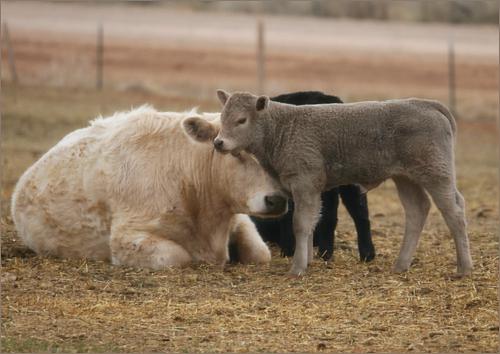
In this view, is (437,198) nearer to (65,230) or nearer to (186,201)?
(186,201)

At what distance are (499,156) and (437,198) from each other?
1075 centimetres

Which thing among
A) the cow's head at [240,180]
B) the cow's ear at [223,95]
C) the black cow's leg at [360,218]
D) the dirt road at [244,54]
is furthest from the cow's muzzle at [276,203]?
the dirt road at [244,54]

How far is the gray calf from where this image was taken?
29.1 ft

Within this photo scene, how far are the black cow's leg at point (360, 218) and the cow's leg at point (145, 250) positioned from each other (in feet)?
5.59

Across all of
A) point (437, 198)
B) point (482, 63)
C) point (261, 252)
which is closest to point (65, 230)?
point (261, 252)

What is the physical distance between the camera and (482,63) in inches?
1468

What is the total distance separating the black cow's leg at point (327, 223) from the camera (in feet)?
33.0

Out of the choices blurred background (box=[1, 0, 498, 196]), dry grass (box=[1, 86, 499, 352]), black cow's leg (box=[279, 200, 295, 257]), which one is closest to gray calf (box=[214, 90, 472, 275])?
dry grass (box=[1, 86, 499, 352])

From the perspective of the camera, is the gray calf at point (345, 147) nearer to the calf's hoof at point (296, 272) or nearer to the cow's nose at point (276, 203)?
the calf's hoof at point (296, 272)

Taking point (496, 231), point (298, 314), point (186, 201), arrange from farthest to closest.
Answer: point (496, 231), point (186, 201), point (298, 314)

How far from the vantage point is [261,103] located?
8969mm

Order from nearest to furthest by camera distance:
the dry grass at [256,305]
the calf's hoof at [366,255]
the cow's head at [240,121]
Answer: the dry grass at [256,305], the cow's head at [240,121], the calf's hoof at [366,255]

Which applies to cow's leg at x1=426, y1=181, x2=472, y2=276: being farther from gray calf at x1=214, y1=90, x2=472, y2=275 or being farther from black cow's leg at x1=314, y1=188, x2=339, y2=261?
black cow's leg at x1=314, y1=188, x2=339, y2=261

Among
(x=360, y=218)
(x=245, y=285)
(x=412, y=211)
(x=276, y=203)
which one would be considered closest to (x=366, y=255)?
(x=360, y=218)
